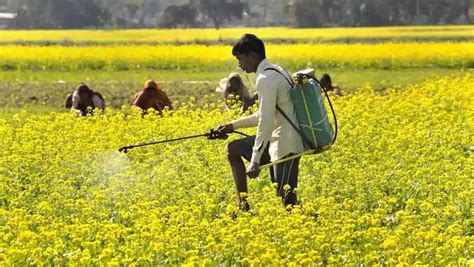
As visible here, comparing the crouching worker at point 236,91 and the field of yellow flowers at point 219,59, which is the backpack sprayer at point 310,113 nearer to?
the crouching worker at point 236,91

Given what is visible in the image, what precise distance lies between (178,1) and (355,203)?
107m

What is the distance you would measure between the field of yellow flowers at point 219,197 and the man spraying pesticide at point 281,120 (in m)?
0.30

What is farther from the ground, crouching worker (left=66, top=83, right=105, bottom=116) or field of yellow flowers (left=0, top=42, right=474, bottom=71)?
crouching worker (left=66, top=83, right=105, bottom=116)

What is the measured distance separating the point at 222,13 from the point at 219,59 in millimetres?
68874

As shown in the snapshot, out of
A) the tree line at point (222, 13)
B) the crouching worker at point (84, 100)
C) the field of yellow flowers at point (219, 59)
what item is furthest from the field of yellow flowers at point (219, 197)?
the tree line at point (222, 13)

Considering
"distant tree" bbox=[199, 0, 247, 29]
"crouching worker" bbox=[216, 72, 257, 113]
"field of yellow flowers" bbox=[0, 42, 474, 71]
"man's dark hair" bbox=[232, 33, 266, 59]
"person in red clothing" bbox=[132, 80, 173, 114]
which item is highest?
"man's dark hair" bbox=[232, 33, 266, 59]

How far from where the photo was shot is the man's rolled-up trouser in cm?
1016

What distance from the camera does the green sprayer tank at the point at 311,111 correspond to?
980 centimetres

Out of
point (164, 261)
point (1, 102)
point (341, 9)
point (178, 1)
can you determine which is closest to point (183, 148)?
point (164, 261)

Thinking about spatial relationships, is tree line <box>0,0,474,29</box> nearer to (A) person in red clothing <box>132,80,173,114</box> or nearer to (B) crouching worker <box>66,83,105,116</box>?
(A) person in red clothing <box>132,80,173,114</box>

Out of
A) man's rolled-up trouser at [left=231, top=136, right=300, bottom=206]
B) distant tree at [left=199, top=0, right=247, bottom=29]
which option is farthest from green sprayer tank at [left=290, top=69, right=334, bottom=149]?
distant tree at [left=199, top=0, right=247, bottom=29]

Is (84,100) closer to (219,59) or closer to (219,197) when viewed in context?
(219,197)

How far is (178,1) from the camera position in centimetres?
11606

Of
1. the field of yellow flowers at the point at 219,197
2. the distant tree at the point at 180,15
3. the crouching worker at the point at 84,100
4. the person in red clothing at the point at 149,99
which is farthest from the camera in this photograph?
the distant tree at the point at 180,15
